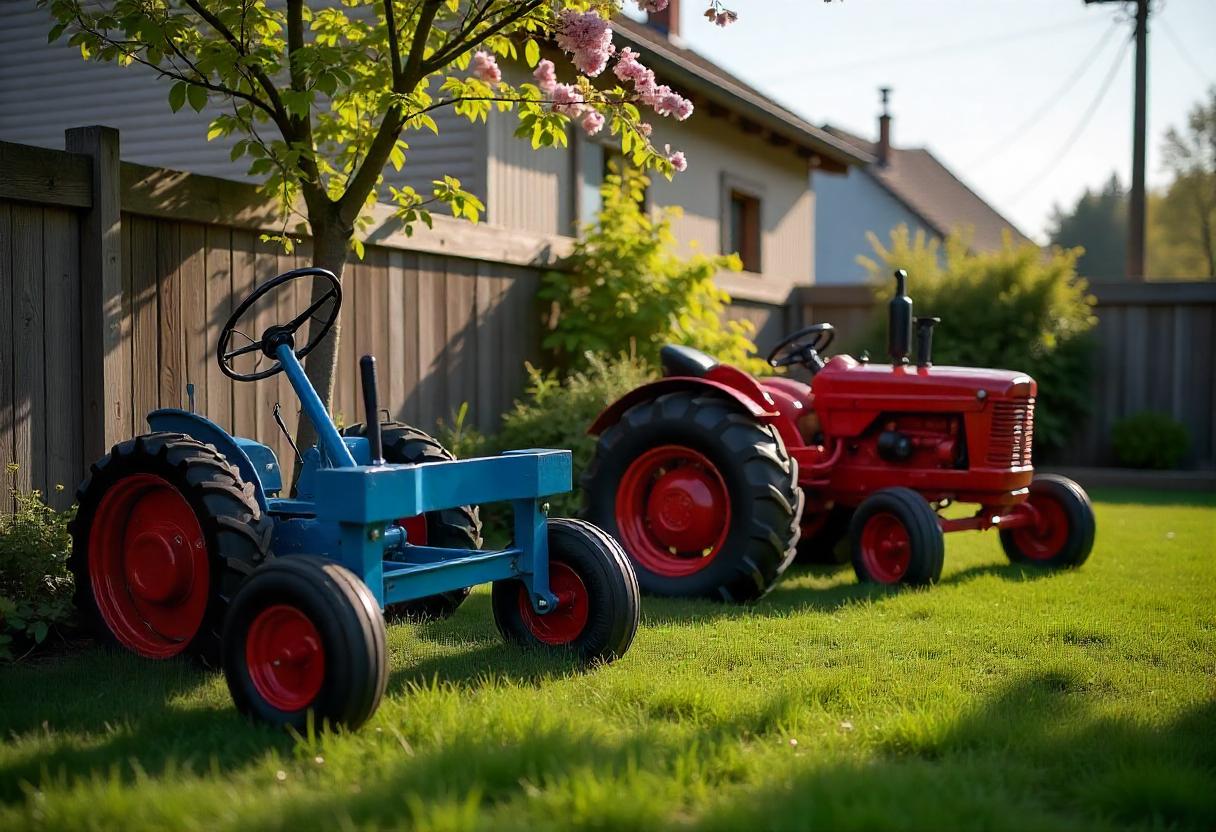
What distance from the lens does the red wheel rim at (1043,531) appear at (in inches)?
265

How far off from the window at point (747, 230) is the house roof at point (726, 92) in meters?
1.00

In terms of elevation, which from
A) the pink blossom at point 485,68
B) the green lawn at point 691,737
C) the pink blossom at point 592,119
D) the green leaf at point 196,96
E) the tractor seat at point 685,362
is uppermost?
the pink blossom at point 485,68

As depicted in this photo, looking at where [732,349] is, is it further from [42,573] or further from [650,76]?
[42,573]

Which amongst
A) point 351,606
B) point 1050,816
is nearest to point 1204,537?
point 1050,816

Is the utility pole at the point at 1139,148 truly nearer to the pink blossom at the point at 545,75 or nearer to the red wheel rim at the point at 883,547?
the red wheel rim at the point at 883,547

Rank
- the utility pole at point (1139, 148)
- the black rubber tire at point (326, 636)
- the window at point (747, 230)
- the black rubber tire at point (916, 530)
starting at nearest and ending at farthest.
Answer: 1. the black rubber tire at point (326, 636)
2. the black rubber tire at point (916, 530)
3. the window at point (747, 230)
4. the utility pole at point (1139, 148)

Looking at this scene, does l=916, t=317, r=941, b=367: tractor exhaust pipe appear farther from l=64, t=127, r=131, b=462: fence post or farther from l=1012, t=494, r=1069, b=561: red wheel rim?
l=64, t=127, r=131, b=462: fence post

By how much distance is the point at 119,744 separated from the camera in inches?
128

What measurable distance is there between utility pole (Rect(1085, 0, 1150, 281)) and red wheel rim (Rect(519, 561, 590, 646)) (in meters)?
14.0

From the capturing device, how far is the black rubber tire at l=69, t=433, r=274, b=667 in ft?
12.9

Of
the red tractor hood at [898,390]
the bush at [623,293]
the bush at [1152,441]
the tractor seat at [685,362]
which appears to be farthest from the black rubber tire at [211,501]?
the bush at [1152,441]

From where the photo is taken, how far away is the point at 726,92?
12.7 m

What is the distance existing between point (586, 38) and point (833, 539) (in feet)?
10.8

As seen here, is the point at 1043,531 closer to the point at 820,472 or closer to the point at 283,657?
the point at 820,472
